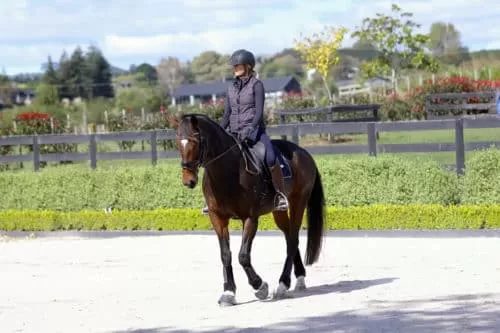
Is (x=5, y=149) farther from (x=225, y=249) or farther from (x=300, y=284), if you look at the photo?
(x=225, y=249)

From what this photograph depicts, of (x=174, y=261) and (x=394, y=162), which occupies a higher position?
(x=394, y=162)

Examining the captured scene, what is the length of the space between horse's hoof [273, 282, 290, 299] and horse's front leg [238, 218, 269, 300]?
7.9 inches

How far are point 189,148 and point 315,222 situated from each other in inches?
108

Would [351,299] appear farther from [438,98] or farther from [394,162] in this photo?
[438,98]

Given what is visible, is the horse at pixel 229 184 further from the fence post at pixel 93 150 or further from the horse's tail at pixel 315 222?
the fence post at pixel 93 150

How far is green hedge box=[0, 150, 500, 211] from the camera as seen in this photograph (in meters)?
16.6

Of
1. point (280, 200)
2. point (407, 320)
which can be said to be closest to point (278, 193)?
point (280, 200)

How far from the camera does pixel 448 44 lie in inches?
3935

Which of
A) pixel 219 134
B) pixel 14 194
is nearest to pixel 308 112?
pixel 14 194

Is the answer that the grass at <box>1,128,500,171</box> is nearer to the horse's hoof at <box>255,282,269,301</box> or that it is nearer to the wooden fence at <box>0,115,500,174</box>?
the wooden fence at <box>0,115,500,174</box>

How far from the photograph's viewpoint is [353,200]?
17344 mm

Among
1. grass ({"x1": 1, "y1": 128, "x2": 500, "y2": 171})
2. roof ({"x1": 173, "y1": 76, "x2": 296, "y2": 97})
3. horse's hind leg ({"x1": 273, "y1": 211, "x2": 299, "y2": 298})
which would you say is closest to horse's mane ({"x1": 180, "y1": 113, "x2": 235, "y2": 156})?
horse's hind leg ({"x1": 273, "y1": 211, "x2": 299, "y2": 298})

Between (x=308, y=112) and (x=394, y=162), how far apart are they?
9.87 metres

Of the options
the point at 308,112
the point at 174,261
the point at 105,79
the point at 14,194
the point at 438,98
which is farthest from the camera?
the point at 105,79
